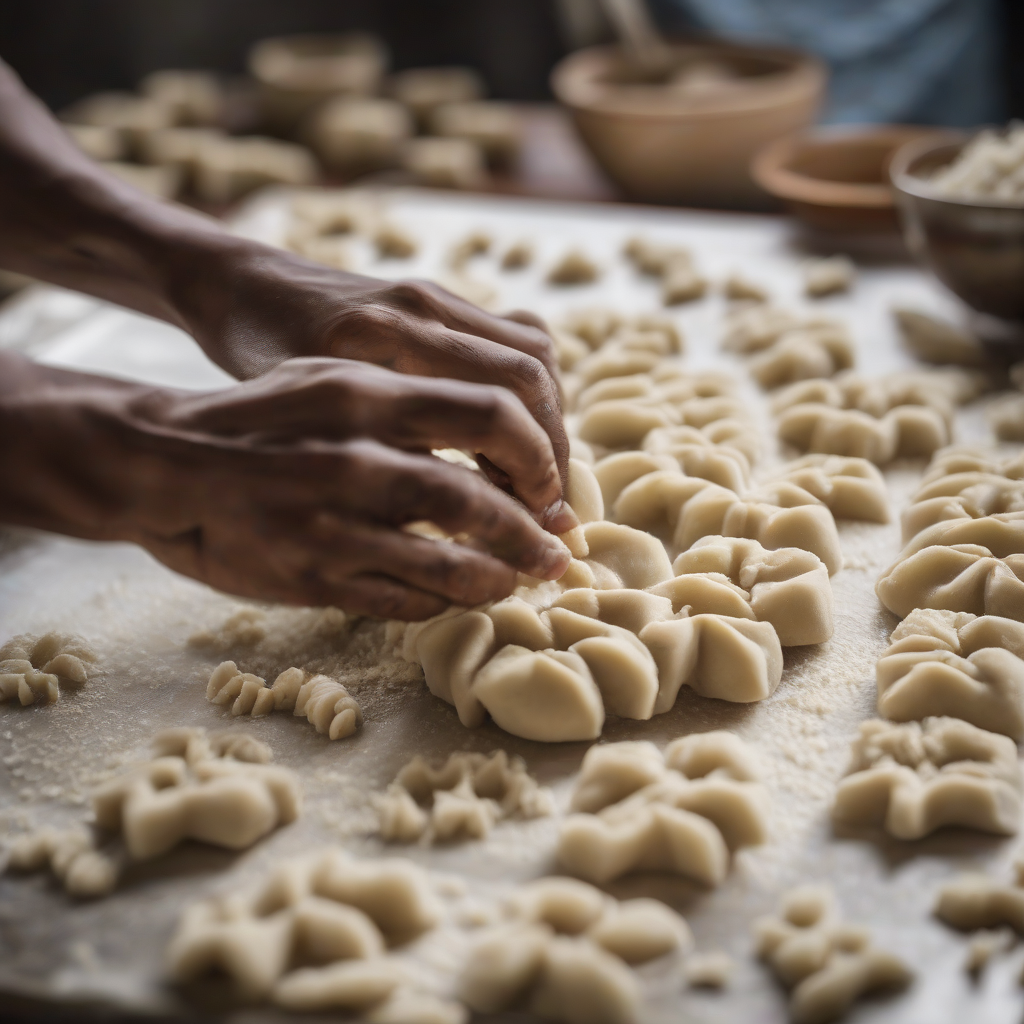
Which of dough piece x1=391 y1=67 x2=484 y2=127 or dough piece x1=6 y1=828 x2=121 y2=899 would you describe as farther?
dough piece x1=391 y1=67 x2=484 y2=127

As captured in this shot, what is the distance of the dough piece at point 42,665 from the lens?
1219 millimetres

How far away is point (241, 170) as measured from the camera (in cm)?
292

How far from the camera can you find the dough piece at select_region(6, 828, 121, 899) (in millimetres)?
965

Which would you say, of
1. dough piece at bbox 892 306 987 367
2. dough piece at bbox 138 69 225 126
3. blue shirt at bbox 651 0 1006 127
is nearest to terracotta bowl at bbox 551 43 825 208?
blue shirt at bbox 651 0 1006 127

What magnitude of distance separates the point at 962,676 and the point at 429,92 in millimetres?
2924

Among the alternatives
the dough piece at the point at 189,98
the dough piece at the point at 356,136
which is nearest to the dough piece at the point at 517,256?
the dough piece at the point at 356,136

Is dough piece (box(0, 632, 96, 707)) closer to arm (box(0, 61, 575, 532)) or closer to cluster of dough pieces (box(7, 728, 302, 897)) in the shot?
cluster of dough pieces (box(7, 728, 302, 897))

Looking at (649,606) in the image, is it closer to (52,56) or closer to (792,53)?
(792,53)

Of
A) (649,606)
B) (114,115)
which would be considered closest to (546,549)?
(649,606)

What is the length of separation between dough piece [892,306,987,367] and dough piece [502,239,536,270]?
2.67 ft

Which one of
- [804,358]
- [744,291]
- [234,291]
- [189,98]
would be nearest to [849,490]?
Result: [804,358]

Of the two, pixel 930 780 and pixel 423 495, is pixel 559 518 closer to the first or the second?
pixel 423 495

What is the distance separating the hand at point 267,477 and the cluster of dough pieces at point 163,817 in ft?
0.60

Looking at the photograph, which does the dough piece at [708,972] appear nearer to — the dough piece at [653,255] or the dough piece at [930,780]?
the dough piece at [930,780]
